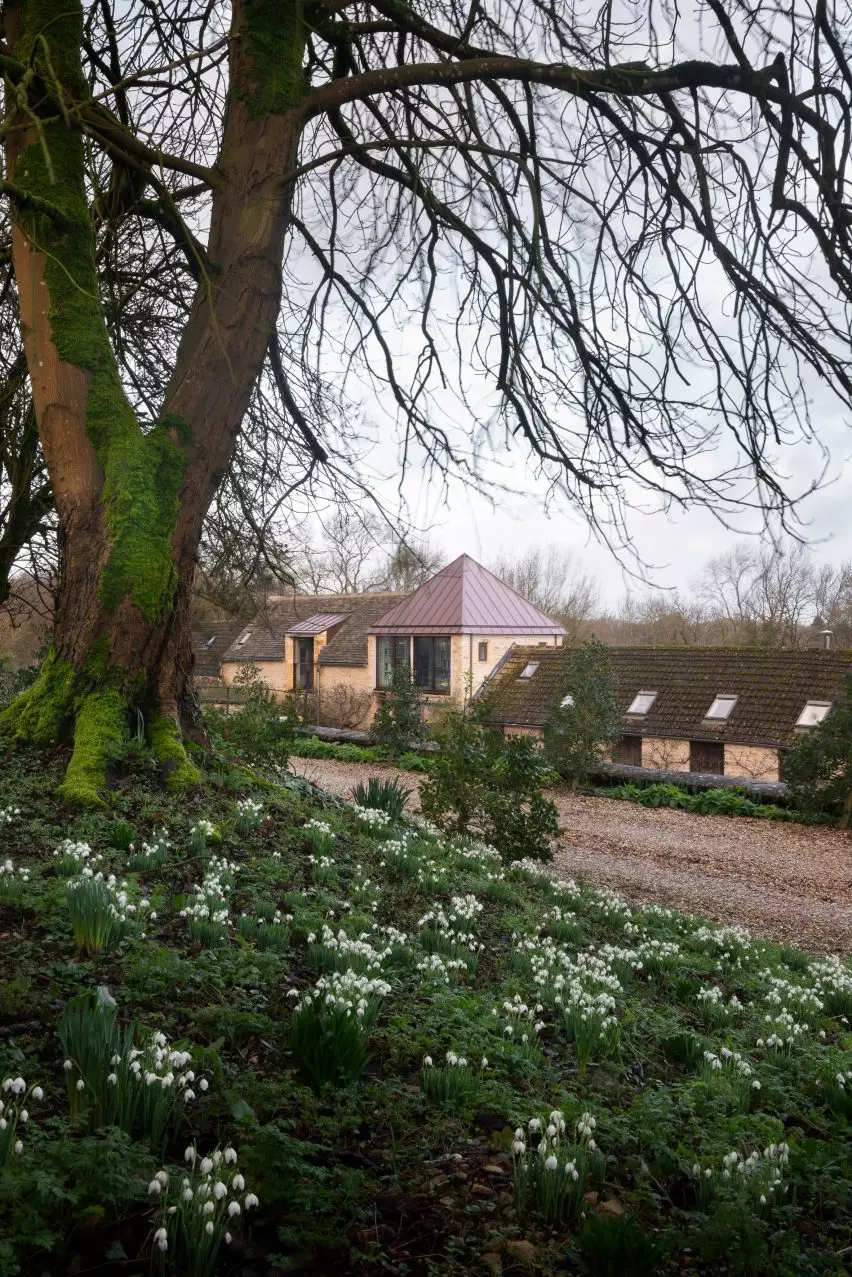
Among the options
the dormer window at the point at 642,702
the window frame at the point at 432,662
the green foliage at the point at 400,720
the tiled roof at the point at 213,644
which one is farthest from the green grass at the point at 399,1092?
the tiled roof at the point at 213,644

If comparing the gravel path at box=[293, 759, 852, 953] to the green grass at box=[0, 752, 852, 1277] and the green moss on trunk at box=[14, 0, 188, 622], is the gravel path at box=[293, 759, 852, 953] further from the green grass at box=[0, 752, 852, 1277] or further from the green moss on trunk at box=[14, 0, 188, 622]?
the green moss on trunk at box=[14, 0, 188, 622]

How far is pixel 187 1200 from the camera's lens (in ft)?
6.30

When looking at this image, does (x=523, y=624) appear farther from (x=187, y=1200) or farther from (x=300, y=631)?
(x=187, y=1200)

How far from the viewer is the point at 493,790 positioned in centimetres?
995

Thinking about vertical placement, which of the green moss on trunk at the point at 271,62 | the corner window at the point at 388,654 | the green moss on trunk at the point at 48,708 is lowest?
the green moss on trunk at the point at 48,708

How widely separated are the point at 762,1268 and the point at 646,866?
10017 mm

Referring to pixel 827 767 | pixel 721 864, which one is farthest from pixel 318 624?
pixel 721 864

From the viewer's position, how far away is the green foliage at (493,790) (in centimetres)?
962

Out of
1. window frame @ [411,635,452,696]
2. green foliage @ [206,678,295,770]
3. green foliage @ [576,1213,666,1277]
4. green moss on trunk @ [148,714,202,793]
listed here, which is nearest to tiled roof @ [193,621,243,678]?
window frame @ [411,635,452,696]

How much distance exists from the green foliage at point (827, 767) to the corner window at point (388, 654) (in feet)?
54.6

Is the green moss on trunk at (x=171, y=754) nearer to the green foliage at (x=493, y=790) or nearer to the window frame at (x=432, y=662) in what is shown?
the green foliage at (x=493, y=790)

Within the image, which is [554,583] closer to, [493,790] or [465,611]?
A: [465,611]

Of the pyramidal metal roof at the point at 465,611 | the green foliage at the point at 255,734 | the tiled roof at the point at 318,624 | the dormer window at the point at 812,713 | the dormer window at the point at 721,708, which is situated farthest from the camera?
the tiled roof at the point at 318,624

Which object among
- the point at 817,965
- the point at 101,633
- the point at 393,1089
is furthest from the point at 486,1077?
the point at 101,633
